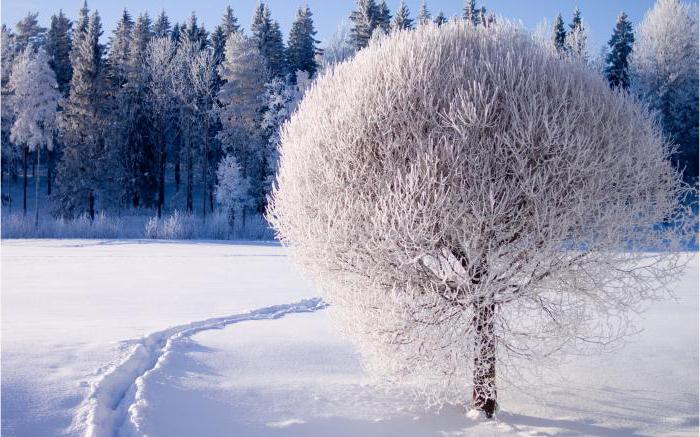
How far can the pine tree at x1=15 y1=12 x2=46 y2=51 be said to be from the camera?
48.1 meters

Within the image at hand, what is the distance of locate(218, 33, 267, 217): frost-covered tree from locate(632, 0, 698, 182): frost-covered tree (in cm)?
2383

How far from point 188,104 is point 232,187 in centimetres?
902

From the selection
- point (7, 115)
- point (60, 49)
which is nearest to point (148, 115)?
point (7, 115)

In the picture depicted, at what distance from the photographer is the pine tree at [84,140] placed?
109 ft

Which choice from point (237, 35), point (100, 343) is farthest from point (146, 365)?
point (237, 35)

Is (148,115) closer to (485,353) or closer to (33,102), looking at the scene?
(33,102)

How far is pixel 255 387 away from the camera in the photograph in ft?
20.5

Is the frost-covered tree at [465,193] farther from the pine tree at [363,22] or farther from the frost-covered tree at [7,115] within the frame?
the frost-covered tree at [7,115]

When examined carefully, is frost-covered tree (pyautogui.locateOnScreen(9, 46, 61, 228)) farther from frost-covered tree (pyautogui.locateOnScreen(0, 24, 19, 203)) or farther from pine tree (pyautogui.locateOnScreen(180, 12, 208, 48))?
pine tree (pyautogui.locateOnScreen(180, 12, 208, 48))

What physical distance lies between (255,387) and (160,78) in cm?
3651

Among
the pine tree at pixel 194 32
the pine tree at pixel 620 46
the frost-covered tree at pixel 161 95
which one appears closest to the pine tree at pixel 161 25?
the pine tree at pixel 194 32

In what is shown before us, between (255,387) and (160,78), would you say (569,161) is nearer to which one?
(255,387)

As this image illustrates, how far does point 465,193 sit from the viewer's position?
4.69 meters

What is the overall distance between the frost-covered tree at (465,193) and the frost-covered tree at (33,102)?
3502 centimetres
